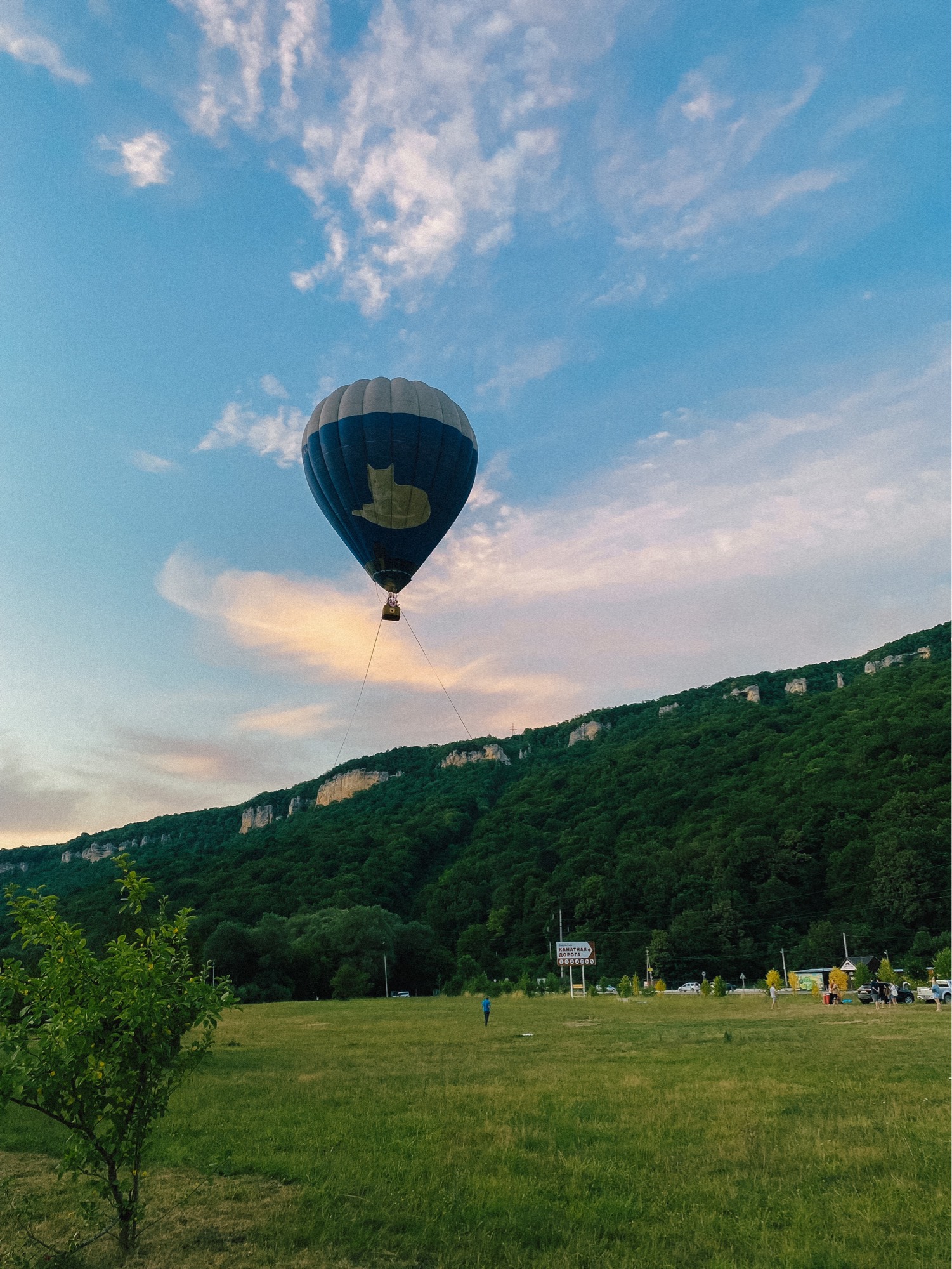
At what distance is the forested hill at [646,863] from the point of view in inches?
2793

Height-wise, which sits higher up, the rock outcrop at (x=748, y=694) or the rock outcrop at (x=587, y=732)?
the rock outcrop at (x=748, y=694)

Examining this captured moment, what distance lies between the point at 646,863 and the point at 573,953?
97.6 feet

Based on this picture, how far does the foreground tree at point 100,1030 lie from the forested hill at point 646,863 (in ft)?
184

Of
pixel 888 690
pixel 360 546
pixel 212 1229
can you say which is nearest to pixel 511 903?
pixel 888 690

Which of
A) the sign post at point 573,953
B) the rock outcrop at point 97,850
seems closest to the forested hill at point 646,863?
the rock outcrop at point 97,850

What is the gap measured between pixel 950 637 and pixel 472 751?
95518mm

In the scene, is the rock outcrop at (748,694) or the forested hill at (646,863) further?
the rock outcrop at (748,694)

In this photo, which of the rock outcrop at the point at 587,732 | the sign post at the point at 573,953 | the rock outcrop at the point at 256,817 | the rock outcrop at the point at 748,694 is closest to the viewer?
the sign post at the point at 573,953

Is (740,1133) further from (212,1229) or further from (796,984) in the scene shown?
(796,984)

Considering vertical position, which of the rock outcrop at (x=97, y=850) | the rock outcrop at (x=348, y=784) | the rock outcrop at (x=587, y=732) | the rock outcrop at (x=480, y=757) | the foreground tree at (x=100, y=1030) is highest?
the rock outcrop at (x=587, y=732)

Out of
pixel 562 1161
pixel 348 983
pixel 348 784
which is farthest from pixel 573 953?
pixel 348 784

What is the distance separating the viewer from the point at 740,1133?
11.1m

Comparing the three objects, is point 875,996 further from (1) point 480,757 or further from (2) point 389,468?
(1) point 480,757

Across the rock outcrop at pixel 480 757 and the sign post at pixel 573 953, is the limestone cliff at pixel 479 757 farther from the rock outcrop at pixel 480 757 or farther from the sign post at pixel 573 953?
the sign post at pixel 573 953
